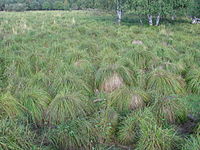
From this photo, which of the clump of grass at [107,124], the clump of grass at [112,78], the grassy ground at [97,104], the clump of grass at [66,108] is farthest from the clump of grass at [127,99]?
the clump of grass at [112,78]

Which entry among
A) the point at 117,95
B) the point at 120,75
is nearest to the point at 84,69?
the point at 120,75

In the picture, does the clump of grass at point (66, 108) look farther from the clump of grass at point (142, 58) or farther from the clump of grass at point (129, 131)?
the clump of grass at point (142, 58)

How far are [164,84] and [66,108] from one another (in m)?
2.34

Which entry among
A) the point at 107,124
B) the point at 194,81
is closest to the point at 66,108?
the point at 107,124

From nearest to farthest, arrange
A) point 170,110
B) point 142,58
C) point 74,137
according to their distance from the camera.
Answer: point 74,137 → point 170,110 → point 142,58

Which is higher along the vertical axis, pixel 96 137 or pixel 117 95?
pixel 117 95

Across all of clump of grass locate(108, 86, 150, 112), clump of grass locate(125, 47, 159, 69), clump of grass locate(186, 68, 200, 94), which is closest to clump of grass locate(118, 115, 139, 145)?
clump of grass locate(108, 86, 150, 112)

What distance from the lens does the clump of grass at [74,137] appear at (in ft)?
9.99

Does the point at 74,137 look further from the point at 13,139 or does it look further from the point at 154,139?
the point at 154,139

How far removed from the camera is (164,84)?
4.62 metres

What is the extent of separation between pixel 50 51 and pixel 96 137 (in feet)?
15.1

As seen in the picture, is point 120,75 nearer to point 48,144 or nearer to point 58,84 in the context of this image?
point 58,84

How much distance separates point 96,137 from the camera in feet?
10.4

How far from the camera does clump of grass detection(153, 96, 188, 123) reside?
139 inches
